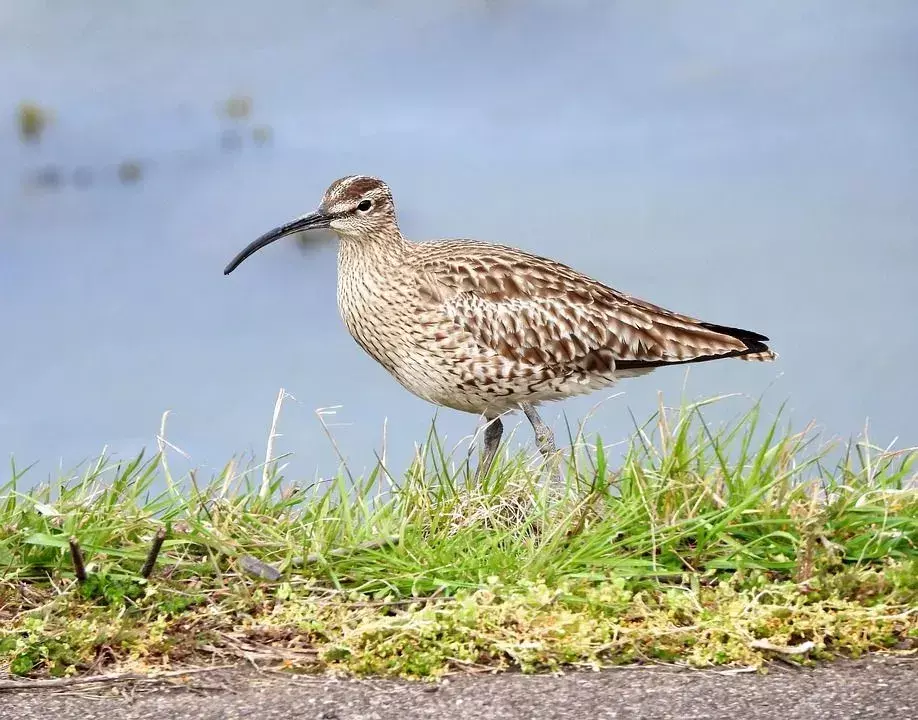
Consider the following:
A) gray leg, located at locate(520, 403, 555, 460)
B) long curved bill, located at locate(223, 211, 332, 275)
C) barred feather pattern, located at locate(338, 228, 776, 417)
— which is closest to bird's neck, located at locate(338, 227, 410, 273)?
barred feather pattern, located at locate(338, 228, 776, 417)

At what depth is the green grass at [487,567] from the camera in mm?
6641

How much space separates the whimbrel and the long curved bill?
0.04 ft

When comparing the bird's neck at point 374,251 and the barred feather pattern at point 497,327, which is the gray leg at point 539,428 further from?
the bird's neck at point 374,251

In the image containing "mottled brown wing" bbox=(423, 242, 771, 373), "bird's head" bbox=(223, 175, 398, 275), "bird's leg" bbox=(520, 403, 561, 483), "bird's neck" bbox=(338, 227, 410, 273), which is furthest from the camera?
"bird's head" bbox=(223, 175, 398, 275)

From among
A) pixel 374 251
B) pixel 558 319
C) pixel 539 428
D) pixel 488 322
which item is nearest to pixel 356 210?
pixel 374 251

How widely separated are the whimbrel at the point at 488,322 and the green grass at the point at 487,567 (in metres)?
1.47

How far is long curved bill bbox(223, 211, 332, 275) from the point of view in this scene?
1046 centimetres

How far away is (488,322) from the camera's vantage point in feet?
31.8

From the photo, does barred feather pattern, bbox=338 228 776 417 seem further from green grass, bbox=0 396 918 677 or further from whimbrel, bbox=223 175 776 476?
green grass, bbox=0 396 918 677

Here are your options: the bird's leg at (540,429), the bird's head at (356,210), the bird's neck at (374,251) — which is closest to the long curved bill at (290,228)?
the bird's head at (356,210)

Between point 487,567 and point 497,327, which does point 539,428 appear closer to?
point 497,327

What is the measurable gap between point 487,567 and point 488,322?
2875 millimetres

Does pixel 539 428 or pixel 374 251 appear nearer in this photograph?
pixel 539 428

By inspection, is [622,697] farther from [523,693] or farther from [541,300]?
[541,300]
